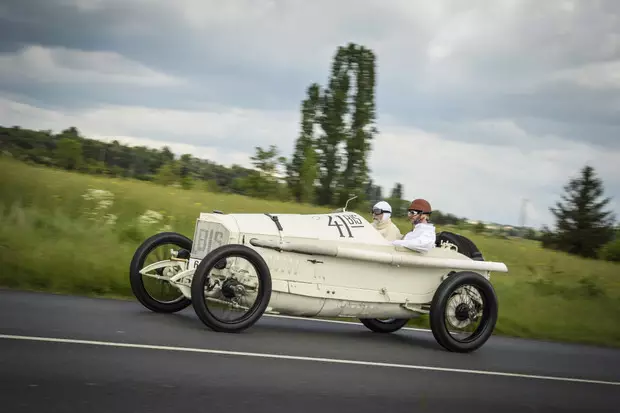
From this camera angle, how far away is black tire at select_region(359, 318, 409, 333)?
10922 mm

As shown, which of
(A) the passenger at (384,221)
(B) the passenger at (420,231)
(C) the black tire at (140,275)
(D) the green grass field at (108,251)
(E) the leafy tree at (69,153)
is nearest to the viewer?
(C) the black tire at (140,275)

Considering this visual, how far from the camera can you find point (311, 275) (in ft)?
29.5

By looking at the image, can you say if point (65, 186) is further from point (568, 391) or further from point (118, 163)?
point (568, 391)

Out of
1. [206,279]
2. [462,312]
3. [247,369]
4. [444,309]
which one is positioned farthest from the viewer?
[462,312]

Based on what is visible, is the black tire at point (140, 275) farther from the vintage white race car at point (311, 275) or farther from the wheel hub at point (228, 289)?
the wheel hub at point (228, 289)

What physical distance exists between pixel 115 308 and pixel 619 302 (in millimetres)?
12662

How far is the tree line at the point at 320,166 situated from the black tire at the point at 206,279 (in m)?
7.59

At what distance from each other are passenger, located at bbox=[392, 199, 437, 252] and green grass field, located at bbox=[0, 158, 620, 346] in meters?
3.51

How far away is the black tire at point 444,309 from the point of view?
948 centimetres

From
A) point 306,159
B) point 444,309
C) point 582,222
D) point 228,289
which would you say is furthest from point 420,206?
point 582,222

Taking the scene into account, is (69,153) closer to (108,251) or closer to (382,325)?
(108,251)

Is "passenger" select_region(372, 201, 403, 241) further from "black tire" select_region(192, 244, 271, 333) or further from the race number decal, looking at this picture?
"black tire" select_region(192, 244, 271, 333)

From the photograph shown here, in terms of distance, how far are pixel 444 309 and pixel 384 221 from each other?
153cm

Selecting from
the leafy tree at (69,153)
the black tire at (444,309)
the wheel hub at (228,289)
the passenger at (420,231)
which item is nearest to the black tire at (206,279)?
the wheel hub at (228,289)
